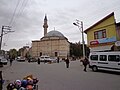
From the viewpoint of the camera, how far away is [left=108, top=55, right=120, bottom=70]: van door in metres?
20.2

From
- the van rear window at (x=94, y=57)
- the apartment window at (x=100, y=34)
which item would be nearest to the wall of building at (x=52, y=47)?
the apartment window at (x=100, y=34)

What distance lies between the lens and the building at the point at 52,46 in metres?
99.6

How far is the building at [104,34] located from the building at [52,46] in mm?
60103

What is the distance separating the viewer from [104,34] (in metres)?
34.3

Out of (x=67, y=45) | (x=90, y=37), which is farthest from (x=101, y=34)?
(x=67, y=45)

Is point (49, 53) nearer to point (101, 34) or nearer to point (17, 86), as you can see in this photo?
point (101, 34)

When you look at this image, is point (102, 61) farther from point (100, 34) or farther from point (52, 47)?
point (52, 47)

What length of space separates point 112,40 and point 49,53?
7123cm

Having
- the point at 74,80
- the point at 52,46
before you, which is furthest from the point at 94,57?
the point at 52,46

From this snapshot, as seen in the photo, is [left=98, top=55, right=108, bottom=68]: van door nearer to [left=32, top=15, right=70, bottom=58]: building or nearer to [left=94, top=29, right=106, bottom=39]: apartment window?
[left=94, top=29, right=106, bottom=39]: apartment window

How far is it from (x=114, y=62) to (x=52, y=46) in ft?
269

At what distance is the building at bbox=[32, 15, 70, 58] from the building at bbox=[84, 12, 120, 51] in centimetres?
6010

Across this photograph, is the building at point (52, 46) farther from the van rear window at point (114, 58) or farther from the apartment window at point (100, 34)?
the van rear window at point (114, 58)

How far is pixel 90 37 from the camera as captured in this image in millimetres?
37469
